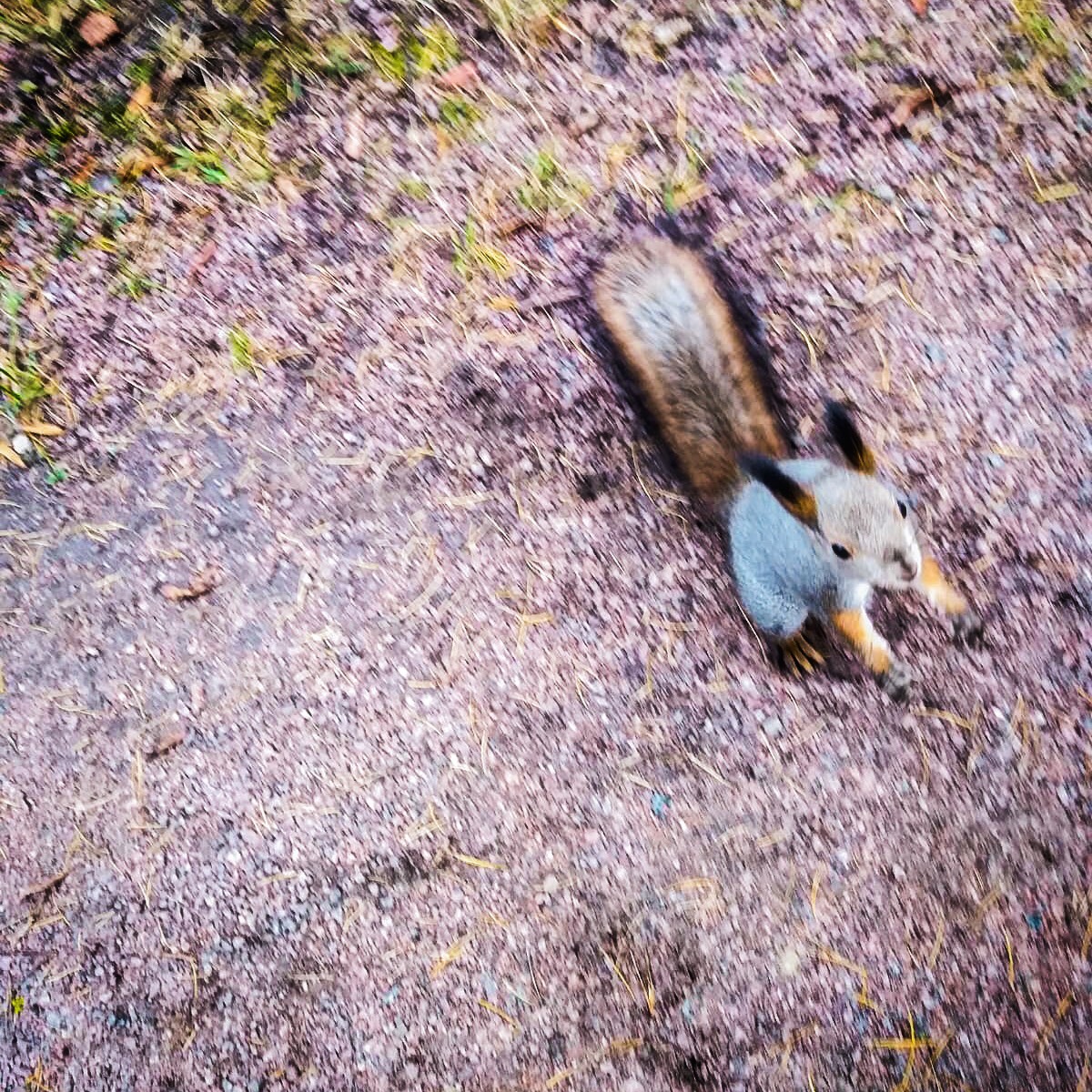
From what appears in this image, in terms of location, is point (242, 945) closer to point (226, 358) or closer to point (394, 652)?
point (394, 652)

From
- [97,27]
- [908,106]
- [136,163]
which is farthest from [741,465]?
[97,27]

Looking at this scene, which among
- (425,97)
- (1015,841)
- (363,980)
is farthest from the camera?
(425,97)

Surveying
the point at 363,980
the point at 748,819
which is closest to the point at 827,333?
the point at 748,819

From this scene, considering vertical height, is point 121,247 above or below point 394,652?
above

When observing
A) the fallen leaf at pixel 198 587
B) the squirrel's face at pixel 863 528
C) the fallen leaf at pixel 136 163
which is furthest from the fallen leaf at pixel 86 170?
the squirrel's face at pixel 863 528

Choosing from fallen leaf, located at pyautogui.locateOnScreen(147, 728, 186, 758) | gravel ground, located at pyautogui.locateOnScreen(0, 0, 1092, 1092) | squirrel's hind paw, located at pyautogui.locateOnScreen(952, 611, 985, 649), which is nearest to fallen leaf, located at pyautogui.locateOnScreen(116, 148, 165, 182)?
gravel ground, located at pyautogui.locateOnScreen(0, 0, 1092, 1092)

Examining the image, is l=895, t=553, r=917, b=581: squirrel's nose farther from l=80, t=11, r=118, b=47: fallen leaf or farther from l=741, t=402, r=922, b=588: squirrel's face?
l=80, t=11, r=118, b=47: fallen leaf

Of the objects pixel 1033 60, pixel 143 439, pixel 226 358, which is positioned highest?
pixel 1033 60
